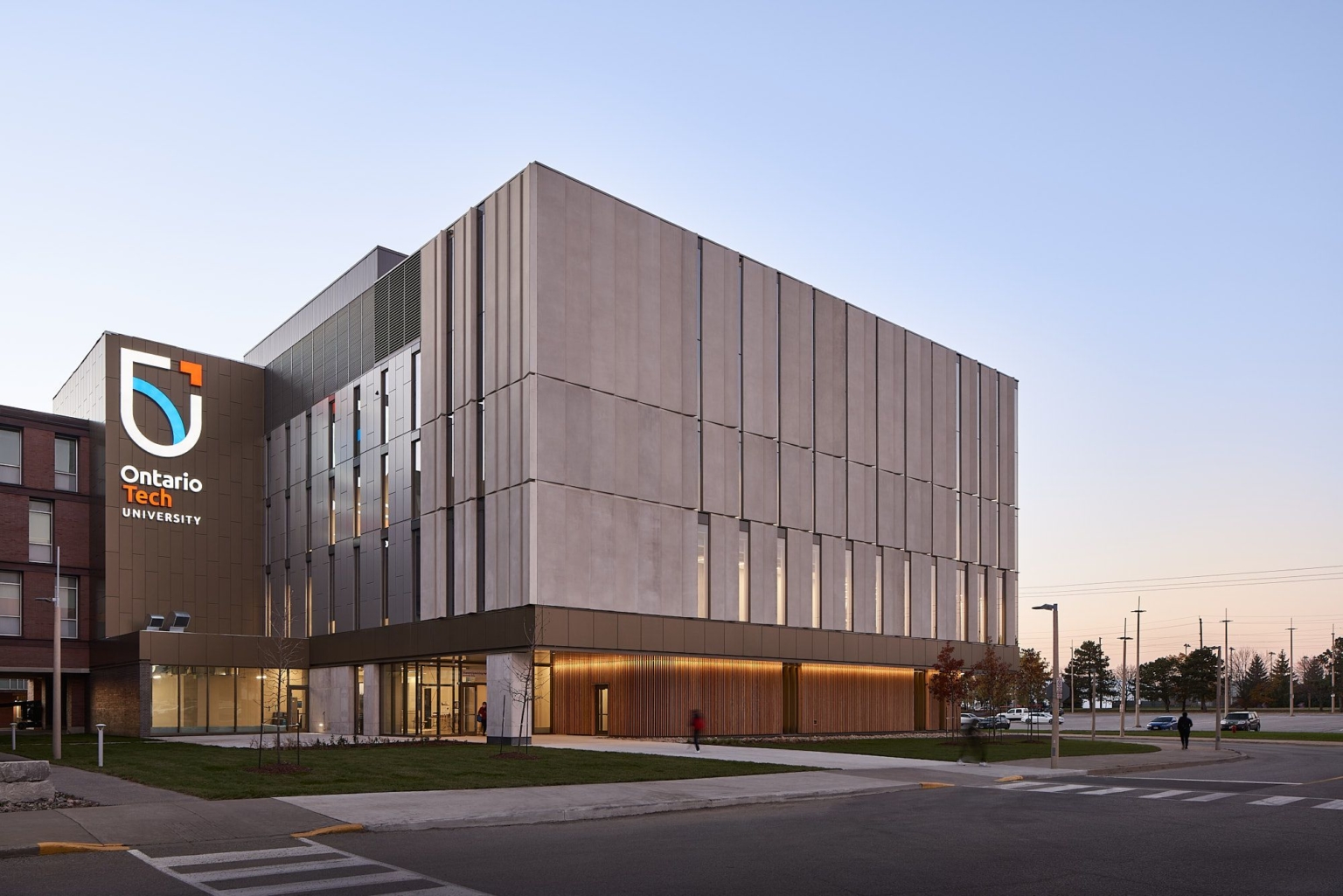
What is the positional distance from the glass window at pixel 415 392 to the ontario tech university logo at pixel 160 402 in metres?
18.3

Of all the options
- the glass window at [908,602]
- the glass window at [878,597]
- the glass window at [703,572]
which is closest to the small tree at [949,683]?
the glass window at [878,597]

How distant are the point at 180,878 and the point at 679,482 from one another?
38.6 m

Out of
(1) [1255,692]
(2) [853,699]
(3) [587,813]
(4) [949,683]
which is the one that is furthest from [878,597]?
(1) [1255,692]

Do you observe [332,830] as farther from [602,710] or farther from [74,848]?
[602,710]

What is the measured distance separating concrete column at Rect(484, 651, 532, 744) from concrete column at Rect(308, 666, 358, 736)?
15.1 meters

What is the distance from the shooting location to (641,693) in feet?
165

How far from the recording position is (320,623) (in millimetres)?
62969

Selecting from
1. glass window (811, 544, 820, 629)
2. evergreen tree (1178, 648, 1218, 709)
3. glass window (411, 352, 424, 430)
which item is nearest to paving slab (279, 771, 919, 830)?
glass window (811, 544, 820, 629)

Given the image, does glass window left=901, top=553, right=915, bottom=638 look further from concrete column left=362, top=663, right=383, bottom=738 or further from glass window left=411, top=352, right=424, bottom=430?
concrete column left=362, top=663, right=383, bottom=738

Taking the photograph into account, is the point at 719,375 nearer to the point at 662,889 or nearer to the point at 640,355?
the point at 640,355

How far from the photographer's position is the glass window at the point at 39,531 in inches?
2418

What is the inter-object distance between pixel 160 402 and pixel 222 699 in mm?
17011

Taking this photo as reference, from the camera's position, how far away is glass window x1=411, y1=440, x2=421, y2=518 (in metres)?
54.2

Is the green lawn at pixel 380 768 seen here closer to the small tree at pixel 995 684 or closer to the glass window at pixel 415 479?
the glass window at pixel 415 479
